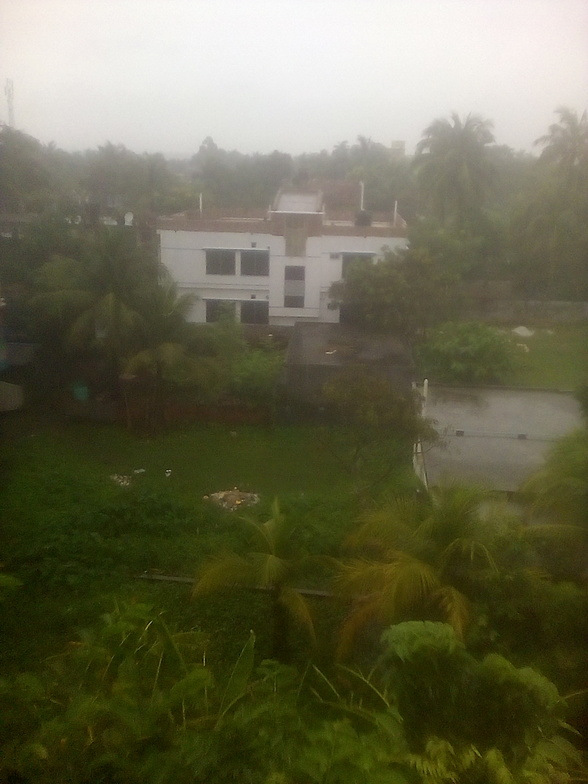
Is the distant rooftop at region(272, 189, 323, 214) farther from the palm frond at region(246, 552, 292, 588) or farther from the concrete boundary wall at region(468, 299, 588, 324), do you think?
the palm frond at region(246, 552, 292, 588)

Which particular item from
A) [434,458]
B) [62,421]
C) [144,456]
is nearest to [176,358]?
[144,456]

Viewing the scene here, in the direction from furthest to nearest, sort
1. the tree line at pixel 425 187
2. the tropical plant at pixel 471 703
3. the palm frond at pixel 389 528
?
the tree line at pixel 425 187
the palm frond at pixel 389 528
the tropical plant at pixel 471 703

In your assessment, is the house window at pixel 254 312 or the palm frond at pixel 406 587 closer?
the palm frond at pixel 406 587

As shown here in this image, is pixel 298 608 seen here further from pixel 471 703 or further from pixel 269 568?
pixel 471 703

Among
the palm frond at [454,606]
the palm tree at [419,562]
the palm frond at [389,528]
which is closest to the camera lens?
the palm frond at [454,606]

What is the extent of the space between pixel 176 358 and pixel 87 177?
956 mm

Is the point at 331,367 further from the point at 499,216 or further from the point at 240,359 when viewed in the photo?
the point at 499,216

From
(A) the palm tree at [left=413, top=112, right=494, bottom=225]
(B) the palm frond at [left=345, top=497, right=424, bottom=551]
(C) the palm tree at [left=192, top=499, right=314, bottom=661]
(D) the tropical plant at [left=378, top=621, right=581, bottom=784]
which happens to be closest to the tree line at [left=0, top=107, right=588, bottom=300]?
(A) the palm tree at [left=413, top=112, right=494, bottom=225]

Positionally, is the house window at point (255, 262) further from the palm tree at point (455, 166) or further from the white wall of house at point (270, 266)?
the palm tree at point (455, 166)

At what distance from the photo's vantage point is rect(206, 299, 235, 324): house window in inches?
122

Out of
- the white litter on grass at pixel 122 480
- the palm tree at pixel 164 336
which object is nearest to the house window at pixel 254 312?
the palm tree at pixel 164 336

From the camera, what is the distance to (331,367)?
10.6ft

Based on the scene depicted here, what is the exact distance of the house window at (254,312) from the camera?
312 centimetres

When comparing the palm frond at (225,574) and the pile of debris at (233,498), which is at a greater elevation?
the palm frond at (225,574)
